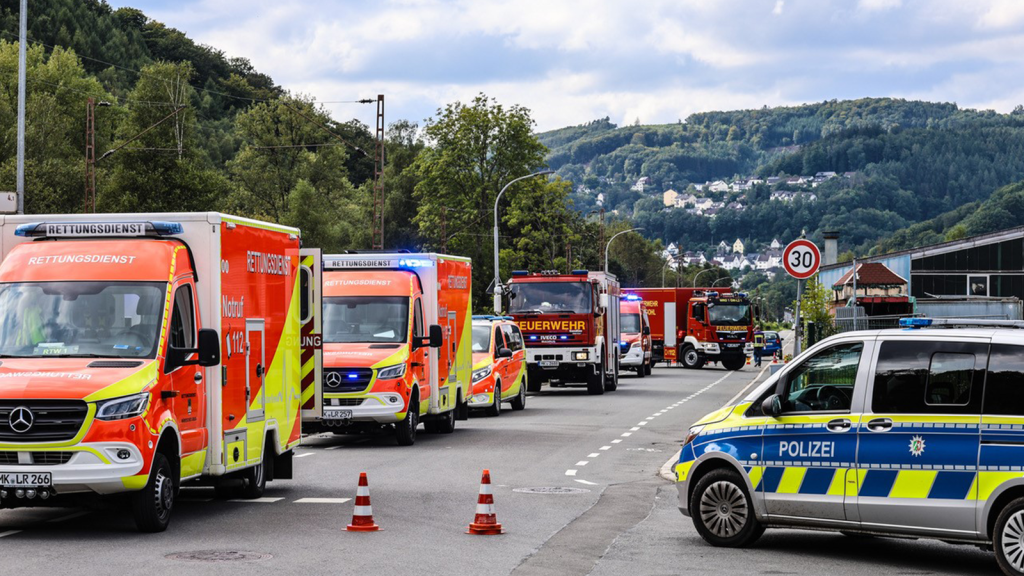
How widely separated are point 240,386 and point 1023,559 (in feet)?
23.5

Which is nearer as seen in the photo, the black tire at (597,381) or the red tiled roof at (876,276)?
the black tire at (597,381)

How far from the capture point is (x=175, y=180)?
248ft

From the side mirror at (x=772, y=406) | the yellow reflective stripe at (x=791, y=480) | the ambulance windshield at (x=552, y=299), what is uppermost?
the ambulance windshield at (x=552, y=299)

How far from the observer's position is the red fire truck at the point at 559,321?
37125 millimetres

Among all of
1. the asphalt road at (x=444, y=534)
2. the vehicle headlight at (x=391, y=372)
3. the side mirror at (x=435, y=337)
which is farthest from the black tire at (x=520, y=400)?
the asphalt road at (x=444, y=534)

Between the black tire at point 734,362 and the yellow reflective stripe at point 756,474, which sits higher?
the yellow reflective stripe at point 756,474

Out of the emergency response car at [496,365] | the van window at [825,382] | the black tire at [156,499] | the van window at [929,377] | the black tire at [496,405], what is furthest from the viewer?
the black tire at [496,405]

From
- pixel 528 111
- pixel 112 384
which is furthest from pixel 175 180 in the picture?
pixel 112 384

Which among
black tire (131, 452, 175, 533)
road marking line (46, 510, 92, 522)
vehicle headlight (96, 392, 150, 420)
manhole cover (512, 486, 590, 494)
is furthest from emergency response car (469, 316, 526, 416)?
vehicle headlight (96, 392, 150, 420)

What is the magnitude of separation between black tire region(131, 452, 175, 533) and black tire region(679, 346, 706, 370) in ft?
178

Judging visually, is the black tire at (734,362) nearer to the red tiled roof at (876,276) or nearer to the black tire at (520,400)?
the red tiled roof at (876,276)

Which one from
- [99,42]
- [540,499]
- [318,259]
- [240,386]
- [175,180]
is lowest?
[540,499]

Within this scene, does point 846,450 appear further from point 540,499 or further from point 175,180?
point 175,180

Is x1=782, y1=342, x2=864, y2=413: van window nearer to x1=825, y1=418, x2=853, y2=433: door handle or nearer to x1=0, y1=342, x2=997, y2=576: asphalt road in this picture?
x1=825, y1=418, x2=853, y2=433: door handle
